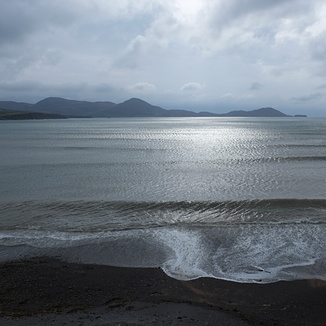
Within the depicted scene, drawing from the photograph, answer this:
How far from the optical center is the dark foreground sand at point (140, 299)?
872 centimetres

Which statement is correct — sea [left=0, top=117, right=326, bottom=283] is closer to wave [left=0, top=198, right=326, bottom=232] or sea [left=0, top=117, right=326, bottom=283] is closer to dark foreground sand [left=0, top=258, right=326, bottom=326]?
wave [left=0, top=198, right=326, bottom=232]

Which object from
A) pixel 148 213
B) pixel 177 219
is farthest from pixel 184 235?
pixel 148 213

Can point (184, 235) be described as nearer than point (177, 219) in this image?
Yes

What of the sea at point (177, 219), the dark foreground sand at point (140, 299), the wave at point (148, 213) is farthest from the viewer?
the wave at point (148, 213)

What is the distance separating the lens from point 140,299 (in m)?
10.0

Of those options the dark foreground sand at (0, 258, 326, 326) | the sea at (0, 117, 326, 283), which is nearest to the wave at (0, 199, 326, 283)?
the sea at (0, 117, 326, 283)

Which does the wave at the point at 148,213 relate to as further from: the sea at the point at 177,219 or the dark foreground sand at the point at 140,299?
the dark foreground sand at the point at 140,299

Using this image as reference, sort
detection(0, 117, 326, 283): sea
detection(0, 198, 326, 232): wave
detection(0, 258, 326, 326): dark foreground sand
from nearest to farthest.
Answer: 1. detection(0, 258, 326, 326): dark foreground sand
2. detection(0, 117, 326, 283): sea
3. detection(0, 198, 326, 232): wave

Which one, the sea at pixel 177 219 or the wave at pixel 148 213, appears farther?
the wave at pixel 148 213

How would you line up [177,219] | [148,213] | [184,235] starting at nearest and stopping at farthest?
[184,235], [177,219], [148,213]

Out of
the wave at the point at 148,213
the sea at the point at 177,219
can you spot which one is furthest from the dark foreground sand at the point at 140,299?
the wave at the point at 148,213

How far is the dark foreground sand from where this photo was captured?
8719 millimetres

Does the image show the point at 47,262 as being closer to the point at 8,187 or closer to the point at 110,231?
the point at 110,231

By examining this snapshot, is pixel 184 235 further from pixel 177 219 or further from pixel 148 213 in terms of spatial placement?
pixel 148 213
